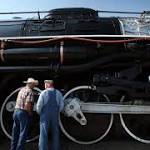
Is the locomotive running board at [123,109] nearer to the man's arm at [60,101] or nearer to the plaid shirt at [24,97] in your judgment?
the man's arm at [60,101]

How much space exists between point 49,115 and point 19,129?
0.66 metres

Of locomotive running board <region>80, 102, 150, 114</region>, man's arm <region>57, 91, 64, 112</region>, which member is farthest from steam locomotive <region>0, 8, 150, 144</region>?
man's arm <region>57, 91, 64, 112</region>

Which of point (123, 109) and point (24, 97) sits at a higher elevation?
point (24, 97)

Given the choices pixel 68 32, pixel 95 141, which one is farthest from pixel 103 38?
pixel 95 141

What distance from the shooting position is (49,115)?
24.5 ft

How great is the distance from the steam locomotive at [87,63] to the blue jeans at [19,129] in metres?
0.53

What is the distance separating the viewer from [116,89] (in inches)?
308

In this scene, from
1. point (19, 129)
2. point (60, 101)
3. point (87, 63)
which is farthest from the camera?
point (87, 63)

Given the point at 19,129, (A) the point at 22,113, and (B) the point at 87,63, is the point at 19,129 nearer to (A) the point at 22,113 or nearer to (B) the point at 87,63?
(A) the point at 22,113

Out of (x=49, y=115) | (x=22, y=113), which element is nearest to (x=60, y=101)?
(x=49, y=115)

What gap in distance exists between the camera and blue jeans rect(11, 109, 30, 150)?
24.5ft

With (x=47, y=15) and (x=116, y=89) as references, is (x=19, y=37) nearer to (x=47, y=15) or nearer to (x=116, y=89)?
(x=47, y=15)

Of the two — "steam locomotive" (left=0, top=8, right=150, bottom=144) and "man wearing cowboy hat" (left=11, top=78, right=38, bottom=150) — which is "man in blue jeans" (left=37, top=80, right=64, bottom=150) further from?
"steam locomotive" (left=0, top=8, right=150, bottom=144)

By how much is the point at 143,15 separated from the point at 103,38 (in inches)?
33.0
